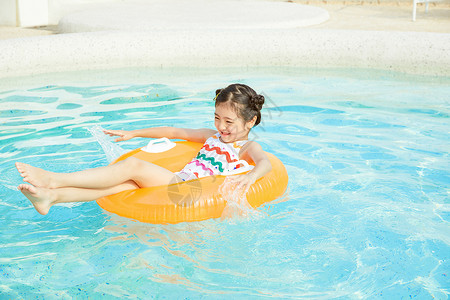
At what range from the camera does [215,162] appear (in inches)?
129

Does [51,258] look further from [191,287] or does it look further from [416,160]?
[416,160]

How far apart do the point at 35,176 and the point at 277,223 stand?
3.99 feet

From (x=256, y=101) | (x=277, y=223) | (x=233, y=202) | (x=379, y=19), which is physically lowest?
(x=277, y=223)

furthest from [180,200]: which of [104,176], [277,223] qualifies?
[277,223]

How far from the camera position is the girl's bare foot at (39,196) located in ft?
8.40

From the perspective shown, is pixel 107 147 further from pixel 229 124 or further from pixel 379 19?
pixel 379 19

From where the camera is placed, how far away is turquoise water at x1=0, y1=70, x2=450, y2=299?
2.54 meters

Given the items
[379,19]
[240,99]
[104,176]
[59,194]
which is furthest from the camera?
[379,19]

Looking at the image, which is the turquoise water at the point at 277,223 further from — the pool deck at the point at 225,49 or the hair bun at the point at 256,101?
the pool deck at the point at 225,49

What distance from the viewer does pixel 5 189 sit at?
3.47 meters

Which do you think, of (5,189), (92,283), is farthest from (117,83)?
(92,283)

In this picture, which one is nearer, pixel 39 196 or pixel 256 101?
pixel 39 196

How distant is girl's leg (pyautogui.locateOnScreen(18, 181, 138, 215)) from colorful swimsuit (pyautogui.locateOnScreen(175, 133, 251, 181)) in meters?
0.36

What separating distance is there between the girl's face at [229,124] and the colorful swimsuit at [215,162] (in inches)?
1.5
